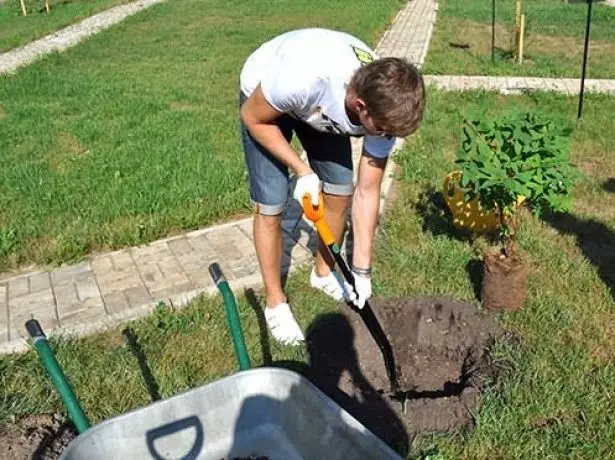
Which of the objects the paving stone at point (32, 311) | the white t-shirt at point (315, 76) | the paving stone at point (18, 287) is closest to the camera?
the white t-shirt at point (315, 76)

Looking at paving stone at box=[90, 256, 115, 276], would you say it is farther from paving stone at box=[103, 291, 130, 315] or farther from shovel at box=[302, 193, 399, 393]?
shovel at box=[302, 193, 399, 393]

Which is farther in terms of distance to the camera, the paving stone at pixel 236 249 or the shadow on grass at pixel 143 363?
the paving stone at pixel 236 249

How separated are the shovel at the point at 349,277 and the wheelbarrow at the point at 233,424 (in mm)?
566

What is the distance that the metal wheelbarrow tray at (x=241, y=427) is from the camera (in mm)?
1702

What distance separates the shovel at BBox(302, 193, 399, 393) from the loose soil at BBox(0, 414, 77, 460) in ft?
4.09

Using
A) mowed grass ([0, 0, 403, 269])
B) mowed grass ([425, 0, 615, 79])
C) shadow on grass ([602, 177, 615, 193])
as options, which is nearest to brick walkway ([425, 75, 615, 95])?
mowed grass ([425, 0, 615, 79])

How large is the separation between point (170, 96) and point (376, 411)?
6378 mm

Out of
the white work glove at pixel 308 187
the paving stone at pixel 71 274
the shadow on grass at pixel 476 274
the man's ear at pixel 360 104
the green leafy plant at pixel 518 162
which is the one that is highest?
the man's ear at pixel 360 104

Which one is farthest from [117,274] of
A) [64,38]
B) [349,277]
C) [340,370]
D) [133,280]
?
[64,38]

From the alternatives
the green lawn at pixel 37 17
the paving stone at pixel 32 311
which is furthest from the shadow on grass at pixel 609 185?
the green lawn at pixel 37 17

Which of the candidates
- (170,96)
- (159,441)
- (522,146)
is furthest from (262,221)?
(170,96)

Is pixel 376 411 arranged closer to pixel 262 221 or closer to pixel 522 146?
pixel 262 221

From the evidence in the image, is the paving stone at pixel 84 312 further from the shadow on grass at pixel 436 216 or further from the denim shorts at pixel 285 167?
the shadow on grass at pixel 436 216

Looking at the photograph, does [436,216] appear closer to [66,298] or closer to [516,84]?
[66,298]
